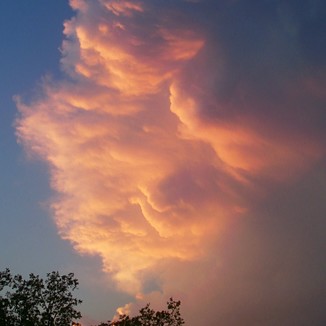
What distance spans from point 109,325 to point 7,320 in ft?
77.3

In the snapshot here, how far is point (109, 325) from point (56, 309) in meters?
19.2

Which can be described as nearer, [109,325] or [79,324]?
[79,324]

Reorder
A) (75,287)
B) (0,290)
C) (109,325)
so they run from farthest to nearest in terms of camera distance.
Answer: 1. (109,325)
2. (75,287)
3. (0,290)

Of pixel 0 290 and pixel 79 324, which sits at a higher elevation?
pixel 0 290

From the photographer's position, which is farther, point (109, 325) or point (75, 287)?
point (109, 325)

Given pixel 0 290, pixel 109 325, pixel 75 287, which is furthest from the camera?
pixel 109 325

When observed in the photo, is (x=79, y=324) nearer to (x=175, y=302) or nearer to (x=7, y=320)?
(x=7, y=320)

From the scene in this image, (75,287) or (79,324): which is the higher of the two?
(75,287)

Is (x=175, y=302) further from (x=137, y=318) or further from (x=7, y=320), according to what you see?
(x=7, y=320)

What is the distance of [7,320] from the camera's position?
6188 cm

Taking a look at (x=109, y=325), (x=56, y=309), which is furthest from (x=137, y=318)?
(x=56, y=309)

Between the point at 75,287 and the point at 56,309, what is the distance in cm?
425

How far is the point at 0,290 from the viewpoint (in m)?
61.8

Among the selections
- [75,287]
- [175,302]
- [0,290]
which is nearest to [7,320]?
[0,290]
